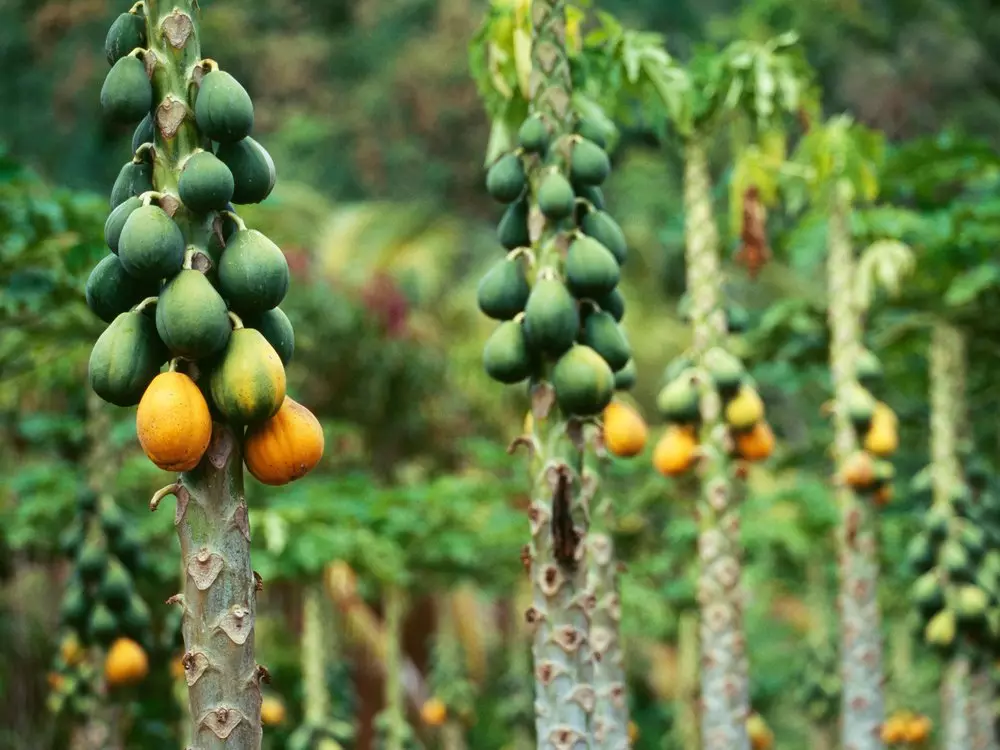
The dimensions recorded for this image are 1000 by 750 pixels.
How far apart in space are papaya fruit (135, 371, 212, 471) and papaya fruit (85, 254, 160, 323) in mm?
278

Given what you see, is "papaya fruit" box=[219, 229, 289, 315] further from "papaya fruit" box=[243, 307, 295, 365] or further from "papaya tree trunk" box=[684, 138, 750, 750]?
"papaya tree trunk" box=[684, 138, 750, 750]

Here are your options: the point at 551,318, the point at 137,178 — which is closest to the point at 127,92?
the point at 137,178

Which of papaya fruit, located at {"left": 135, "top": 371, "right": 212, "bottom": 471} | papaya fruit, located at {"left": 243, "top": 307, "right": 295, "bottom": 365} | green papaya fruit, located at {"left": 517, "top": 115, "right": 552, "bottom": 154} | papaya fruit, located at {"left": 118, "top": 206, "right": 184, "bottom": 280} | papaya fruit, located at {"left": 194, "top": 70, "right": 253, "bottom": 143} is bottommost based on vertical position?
papaya fruit, located at {"left": 135, "top": 371, "right": 212, "bottom": 471}

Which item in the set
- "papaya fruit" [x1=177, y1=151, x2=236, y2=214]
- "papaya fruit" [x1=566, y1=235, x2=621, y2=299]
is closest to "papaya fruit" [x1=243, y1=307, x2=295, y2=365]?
"papaya fruit" [x1=177, y1=151, x2=236, y2=214]

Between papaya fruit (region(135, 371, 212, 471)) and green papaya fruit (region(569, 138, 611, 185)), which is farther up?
green papaya fruit (region(569, 138, 611, 185))

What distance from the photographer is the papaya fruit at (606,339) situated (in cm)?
317

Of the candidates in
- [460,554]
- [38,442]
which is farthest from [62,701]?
[38,442]

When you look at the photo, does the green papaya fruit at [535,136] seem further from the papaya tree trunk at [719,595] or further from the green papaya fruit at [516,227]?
the papaya tree trunk at [719,595]

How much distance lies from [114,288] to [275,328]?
35cm

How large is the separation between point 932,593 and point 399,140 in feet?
50.5

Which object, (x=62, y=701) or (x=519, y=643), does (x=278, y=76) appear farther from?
(x=62, y=701)

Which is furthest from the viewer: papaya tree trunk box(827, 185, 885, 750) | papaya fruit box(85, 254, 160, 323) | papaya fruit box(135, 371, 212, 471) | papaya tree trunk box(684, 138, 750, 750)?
papaya tree trunk box(827, 185, 885, 750)

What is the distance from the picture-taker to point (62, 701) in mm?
6750

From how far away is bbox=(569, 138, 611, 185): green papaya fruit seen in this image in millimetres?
3285
